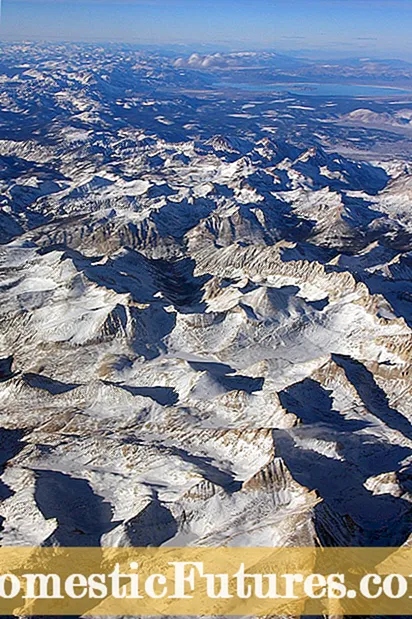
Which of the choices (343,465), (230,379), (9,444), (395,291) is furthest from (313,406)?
(395,291)

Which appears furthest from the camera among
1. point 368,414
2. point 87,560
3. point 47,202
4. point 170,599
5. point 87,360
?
point 47,202

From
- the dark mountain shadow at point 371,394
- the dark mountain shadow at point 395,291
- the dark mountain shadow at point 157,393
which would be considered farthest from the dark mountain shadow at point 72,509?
the dark mountain shadow at point 395,291

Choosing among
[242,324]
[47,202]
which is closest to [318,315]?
[242,324]

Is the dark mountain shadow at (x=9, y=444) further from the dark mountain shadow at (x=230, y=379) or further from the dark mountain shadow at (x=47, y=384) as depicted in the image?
the dark mountain shadow at (x=230, y=379)

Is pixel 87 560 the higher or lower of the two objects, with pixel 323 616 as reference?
lower

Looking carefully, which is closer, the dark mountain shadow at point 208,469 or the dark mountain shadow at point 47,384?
the dark mountain shadow at point 208,469

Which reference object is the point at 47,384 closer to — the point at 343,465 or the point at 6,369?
the point at 6,369

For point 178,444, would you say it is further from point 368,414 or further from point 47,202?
point 47,202
